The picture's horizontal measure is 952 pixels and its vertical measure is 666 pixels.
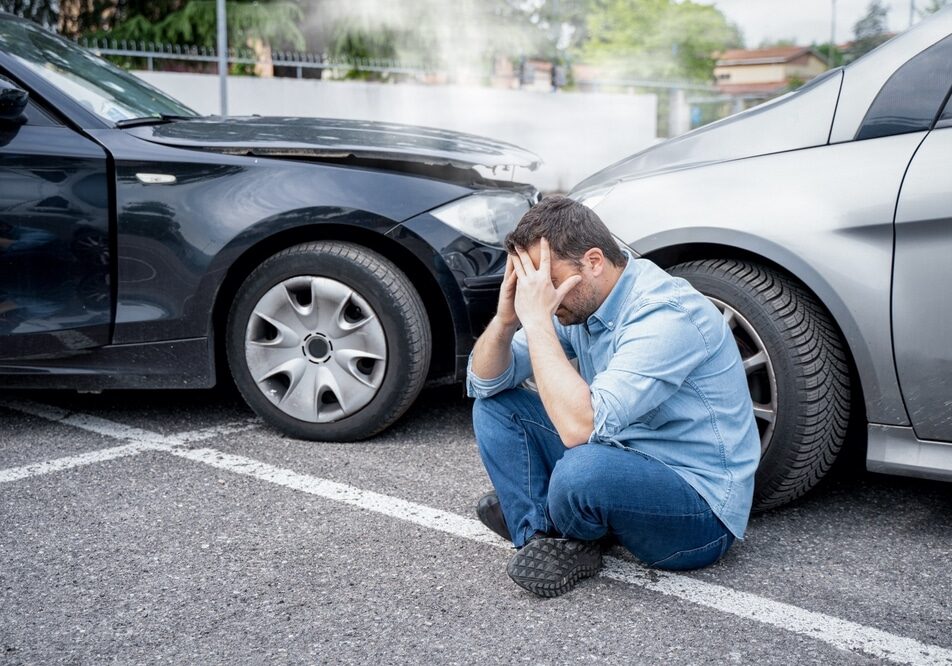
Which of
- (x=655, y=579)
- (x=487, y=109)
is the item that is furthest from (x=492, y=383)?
(x=487, y=109)

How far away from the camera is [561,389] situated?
2.49 metres

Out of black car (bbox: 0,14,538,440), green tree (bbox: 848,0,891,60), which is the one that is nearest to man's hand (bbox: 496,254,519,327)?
black car (bbox: 0,14,538,440)

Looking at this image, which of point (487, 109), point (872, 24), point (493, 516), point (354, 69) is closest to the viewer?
point (493, 516)

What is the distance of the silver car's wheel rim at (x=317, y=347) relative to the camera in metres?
3.69

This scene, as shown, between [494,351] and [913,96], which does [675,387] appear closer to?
[494,351]

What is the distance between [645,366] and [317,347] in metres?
1.63

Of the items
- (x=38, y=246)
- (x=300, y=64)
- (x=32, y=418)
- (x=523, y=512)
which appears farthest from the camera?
(x=300, y=64)

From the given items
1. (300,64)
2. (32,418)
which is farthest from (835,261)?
(300,64)

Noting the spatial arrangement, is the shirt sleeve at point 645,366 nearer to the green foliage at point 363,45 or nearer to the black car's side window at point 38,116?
the black car's side window at point 38,116

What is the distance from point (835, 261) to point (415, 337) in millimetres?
1507

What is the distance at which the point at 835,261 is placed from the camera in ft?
9.50

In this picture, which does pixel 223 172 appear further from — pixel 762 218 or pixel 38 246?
pixel 762 218

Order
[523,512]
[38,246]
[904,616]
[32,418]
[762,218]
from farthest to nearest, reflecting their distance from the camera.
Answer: [32,418] → [38,246] → [762,218] → [523,512] → [904,616]

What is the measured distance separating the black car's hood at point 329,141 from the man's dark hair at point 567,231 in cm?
126
